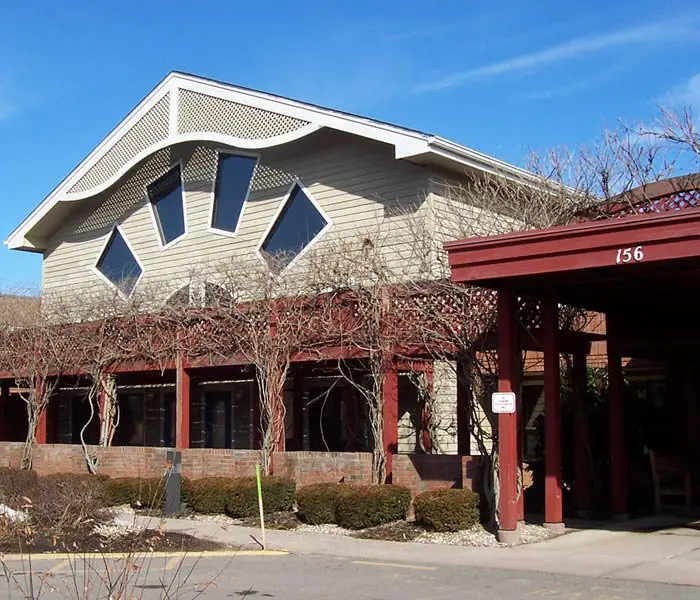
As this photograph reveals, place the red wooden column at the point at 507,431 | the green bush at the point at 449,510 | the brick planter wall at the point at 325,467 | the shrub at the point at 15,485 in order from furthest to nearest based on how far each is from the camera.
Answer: the brick planter wall at the point at 325,467 → the shrub at the point at 15,485 → the green bush at the point at 449,510 → the red wooden column at the point at 507,431

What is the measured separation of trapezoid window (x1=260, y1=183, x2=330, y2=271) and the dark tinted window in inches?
183

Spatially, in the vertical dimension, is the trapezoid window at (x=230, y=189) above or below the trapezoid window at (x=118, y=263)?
above

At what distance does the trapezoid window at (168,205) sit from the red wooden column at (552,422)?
12058mm

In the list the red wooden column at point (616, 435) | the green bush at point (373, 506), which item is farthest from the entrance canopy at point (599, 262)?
the green bush at point (373, 506)

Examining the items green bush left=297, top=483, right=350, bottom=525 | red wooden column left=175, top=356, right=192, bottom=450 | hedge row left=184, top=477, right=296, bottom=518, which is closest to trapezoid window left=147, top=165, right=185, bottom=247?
red wooden column left=175, top=356, right=192, bottom=450

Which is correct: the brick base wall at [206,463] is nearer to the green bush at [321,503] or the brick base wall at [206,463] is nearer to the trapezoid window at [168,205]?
the green bush at [321,503]

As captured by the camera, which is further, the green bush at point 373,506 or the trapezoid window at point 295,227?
the trapezoid window at point 295,227

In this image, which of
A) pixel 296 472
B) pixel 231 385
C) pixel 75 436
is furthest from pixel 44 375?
pixel 296 472

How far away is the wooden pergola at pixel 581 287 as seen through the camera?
33.4 ft

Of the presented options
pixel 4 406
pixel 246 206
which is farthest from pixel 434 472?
pixel 4 406

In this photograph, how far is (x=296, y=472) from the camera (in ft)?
49.1

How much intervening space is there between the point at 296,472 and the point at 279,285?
12.0 ft

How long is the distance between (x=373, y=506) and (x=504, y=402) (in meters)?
2.50

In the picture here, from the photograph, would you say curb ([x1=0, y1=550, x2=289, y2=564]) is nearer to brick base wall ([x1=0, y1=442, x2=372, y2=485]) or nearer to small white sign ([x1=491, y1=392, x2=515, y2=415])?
brick base wall ([x1=0, y1=442, x2=372, y2=485])
